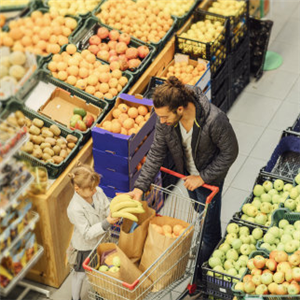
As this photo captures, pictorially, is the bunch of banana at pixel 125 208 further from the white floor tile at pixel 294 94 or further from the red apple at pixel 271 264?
the white floor tile at pixel 294 94

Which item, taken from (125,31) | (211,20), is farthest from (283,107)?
(125,31)

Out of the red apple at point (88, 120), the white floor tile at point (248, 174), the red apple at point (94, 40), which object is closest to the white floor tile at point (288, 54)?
the white floor tile at point (248, 174)

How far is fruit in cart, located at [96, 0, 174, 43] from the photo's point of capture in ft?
24.4

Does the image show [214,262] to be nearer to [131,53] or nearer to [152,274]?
[152,274]

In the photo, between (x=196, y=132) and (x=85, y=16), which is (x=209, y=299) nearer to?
(x=196, y=132)

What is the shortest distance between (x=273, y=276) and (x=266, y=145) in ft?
9.80

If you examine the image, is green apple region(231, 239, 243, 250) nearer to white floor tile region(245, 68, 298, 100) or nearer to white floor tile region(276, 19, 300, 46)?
white floor tile region(245, 68, 298, 100)

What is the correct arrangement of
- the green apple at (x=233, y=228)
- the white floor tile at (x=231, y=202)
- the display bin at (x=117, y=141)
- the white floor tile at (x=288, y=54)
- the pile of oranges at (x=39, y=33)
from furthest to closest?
the white floor tile at (x=288, y=54), the white floor tile at (x=231, y=202), the display bin at (x=117, y=141), the green apple at (x=233, y=228), the pile of oranges at (x=39, y=33)

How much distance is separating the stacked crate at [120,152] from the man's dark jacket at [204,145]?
71 cm

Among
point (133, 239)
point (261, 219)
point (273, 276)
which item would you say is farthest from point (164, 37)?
point (273, 276)

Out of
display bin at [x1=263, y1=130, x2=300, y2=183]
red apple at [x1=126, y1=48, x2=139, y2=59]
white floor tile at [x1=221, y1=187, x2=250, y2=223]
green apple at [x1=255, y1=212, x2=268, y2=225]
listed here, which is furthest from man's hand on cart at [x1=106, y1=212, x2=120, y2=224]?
red apple at [x1=126, y1=48, x2=139, y2=59]

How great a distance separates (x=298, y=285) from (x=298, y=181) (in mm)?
1332

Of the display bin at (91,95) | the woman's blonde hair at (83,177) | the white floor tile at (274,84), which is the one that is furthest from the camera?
the white floor tile at (274,84)

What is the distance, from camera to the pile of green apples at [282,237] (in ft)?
16.8
